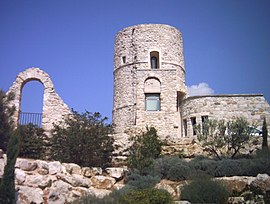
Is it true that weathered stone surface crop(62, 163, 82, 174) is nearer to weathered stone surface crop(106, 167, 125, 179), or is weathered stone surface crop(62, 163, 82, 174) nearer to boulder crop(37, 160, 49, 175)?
boulder crop(37, 160, 49, 175)

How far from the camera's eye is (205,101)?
79.6ft

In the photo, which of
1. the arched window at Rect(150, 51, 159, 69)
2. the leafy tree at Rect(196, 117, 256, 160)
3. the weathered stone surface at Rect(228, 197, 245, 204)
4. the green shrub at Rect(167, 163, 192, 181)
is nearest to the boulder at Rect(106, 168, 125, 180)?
the green shrub at Rect(167, 163, 192, 181)

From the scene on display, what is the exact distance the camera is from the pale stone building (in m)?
23.9

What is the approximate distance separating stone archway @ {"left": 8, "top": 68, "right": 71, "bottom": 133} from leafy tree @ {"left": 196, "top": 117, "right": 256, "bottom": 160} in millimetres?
8473

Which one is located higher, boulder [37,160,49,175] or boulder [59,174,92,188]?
boulder [37,160,49,175]

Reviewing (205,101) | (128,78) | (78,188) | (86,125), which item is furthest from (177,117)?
(78,188)

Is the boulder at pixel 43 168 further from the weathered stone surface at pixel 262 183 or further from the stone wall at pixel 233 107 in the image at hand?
the stone wall at pixel 233 107

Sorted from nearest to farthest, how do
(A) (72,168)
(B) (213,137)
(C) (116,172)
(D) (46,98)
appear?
(A) (72,168)
(C) (116,172)
(B) (213,137)
(D) (46,98)

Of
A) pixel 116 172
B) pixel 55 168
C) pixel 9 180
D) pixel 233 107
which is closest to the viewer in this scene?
pixel 9 180

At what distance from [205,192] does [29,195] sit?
6921 millimetres

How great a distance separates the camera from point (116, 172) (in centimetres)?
1700

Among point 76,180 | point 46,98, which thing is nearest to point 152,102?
point 46,98

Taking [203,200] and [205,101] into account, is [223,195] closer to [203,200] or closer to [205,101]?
[203,200]

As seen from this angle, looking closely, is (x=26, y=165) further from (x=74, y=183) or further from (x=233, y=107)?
(x=233, y=107)
